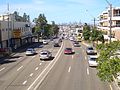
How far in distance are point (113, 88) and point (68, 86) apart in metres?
3.83

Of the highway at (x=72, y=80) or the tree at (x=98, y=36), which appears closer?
the highway at (x=72, y=80)

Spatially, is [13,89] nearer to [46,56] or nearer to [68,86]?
[68,86]

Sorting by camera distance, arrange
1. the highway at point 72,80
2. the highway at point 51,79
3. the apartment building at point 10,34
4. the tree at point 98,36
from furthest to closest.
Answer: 1. the tree at point 98,36
2. the apartment building at point 10,34
3. the highway at point 51,79
4. the highway at point 72,80

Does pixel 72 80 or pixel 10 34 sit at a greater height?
pixel 10 34

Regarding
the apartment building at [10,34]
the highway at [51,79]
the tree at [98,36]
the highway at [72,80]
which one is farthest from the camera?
the tree at [98,36]

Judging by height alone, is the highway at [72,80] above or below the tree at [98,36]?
below

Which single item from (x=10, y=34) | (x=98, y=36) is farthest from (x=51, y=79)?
(x=98, y=36)

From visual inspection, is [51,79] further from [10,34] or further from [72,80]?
[10,34]

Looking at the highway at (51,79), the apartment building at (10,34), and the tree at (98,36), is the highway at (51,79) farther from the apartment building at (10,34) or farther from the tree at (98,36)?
the tree at (98,36)

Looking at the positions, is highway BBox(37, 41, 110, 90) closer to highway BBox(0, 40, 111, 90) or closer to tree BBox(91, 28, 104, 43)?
highway BBox(0, 40, 111, 90)

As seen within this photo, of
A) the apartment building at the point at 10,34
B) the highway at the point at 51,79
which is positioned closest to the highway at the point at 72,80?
the highway at the point at 51,79

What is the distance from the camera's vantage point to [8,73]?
38.0 meters

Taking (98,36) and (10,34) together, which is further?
(98,36)

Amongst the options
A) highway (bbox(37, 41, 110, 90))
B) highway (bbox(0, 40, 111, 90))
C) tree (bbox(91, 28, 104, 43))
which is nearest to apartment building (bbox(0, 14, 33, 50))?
tree (bbox(91, 28, 104, 43))
